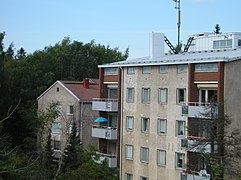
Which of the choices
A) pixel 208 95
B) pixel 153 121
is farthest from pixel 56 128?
pixel 208 95

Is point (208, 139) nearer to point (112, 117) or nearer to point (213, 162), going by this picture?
point (213, 162)

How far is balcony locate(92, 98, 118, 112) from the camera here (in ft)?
157

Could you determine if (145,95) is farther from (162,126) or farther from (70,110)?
(70,110)

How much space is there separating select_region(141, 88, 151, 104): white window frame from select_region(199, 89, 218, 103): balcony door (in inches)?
228

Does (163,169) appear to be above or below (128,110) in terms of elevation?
below

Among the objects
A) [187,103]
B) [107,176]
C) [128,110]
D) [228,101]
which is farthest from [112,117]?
[228,101]

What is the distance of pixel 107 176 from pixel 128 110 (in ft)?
19.7

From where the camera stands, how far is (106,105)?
48.3 meters

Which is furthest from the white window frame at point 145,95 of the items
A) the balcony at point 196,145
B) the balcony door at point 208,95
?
the balcony at point 196,145

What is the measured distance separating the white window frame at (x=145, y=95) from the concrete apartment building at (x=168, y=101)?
3.3 inches

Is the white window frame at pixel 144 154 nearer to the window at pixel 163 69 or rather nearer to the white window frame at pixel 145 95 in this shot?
the white window frame at pixel 145 95

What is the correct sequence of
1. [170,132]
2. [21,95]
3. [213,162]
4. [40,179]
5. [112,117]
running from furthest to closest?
[21,95] < [112,117] < [170,132] < [40,179] < [213,162]

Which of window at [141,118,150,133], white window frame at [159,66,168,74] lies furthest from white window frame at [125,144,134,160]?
white window frame at [159,66,168,74]

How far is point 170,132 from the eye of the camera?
138 feet
